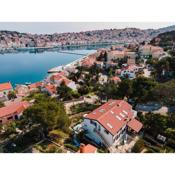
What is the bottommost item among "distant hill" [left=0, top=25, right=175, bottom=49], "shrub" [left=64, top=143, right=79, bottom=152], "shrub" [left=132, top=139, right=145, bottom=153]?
"distant hill" [left=0, top=25, right=175, bottom=49]

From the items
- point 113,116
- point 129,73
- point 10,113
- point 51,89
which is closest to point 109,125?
point 113,116

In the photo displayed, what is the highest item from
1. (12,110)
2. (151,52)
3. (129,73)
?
(151,52)

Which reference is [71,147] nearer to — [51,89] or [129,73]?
[51,89]

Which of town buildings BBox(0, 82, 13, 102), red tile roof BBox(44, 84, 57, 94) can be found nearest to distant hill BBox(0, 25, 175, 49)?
red tile roof BBox(44, 84, 57, 94)

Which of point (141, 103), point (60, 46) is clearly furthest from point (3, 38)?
point (141, 103)

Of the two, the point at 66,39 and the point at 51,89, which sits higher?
the point at 51,89

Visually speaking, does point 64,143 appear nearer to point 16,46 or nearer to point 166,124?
point 166,124

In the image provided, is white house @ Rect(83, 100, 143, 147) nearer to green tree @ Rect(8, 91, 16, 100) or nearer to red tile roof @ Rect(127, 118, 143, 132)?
red tile roof @ Rect(127, 118, 143, 132)

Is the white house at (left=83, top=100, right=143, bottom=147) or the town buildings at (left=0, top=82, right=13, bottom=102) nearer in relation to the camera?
the white house at (left=83, top=100, right=143, bottom=147)
